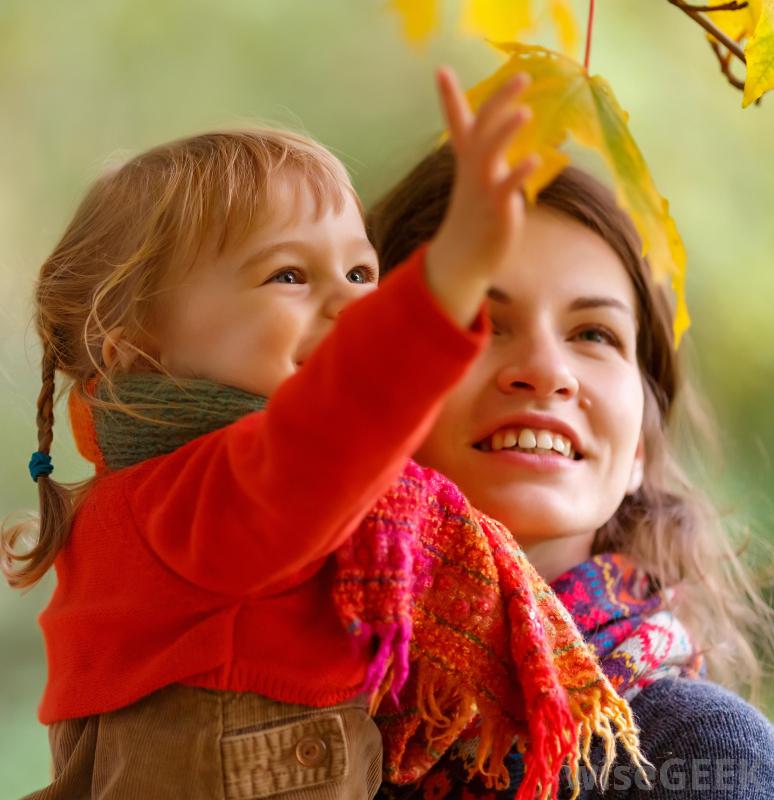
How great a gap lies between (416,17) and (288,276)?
23 cm

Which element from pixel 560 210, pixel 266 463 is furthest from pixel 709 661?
pixel 266 463

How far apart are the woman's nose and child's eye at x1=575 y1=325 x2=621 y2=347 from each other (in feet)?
0.29

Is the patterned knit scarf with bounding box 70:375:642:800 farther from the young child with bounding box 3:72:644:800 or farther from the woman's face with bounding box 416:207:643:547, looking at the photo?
the woman's face with bounding box 416:207:643:547

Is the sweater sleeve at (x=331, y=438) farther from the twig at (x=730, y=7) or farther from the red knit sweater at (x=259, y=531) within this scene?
the twig at (x=730, y=7)

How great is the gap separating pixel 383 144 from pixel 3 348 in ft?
2.27

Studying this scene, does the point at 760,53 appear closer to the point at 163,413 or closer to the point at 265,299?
the point at 265,299

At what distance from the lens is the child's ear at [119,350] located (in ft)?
3.04

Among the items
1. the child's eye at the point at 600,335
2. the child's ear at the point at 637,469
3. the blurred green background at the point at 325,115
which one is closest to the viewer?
the child's eye at the point at 600,335

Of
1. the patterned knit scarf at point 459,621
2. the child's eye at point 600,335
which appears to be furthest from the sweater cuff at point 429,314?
the child's eye at point 600,335

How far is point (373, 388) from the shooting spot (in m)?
0.58

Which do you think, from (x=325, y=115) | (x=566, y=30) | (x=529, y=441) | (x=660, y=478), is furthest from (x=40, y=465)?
(x=325, y=115)

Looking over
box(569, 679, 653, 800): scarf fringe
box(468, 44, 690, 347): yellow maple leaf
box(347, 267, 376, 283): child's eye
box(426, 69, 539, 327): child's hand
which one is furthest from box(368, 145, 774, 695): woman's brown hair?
box(426, 69, 539, 327): child's hand

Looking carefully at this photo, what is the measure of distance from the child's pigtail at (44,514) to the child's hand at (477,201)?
1.57 ft

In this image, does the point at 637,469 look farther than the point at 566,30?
Yes
